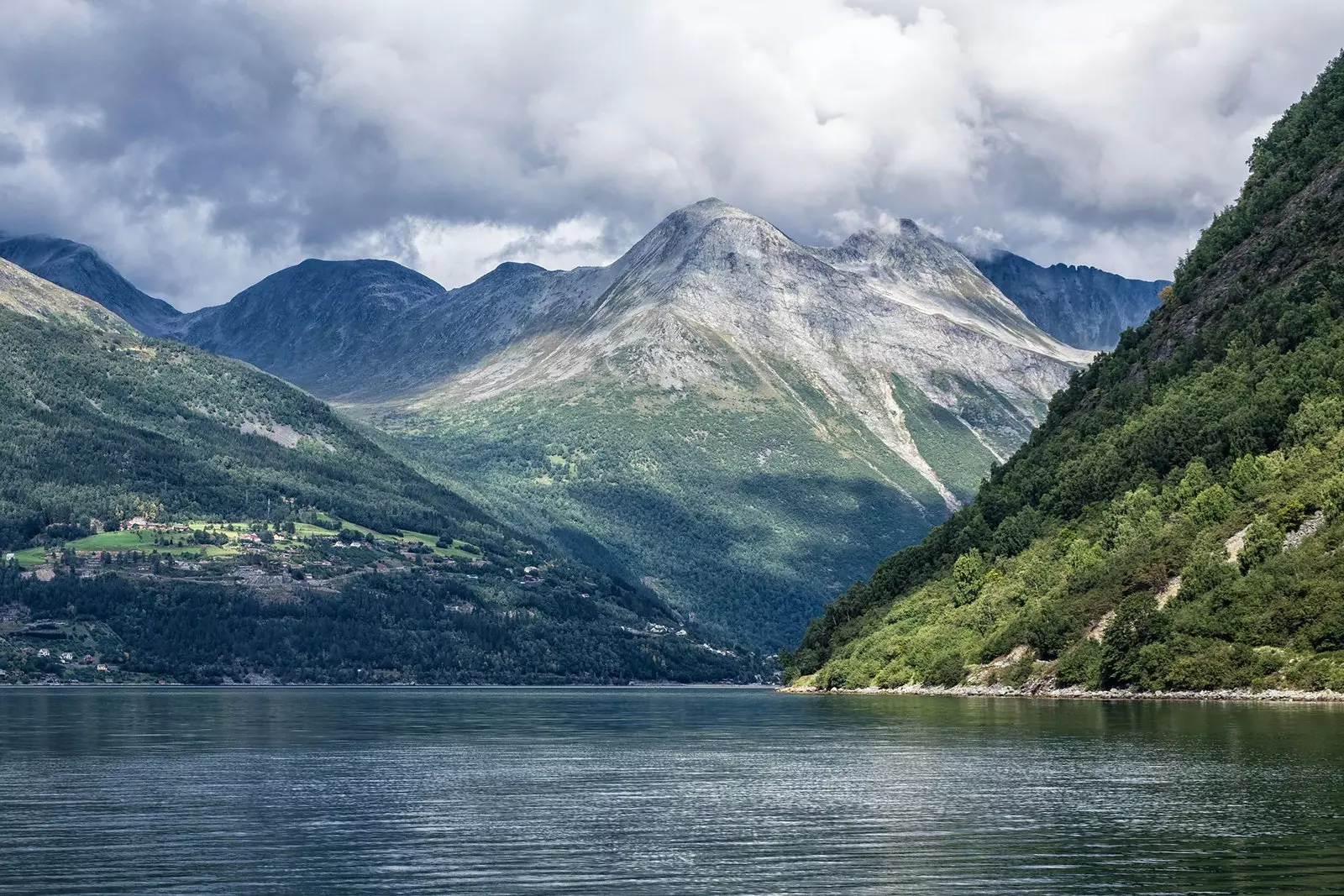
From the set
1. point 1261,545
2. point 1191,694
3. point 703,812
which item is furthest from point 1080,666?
point 703,812

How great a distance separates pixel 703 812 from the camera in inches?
3113

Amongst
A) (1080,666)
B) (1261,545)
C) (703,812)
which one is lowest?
(703,812)

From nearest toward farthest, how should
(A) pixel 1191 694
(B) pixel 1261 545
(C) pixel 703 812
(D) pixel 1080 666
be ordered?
(C) pixel 703 812, (A) pixel 1191 694, (B) pixel 1261 545, (D) pixel 1080 666

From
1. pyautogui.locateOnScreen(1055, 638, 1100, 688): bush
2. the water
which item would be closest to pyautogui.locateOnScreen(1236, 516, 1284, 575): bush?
pyautogui.locateOnScreen(1055, 638, 1100, 688): bush

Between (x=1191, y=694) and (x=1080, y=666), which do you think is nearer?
(x=1191, y=694)

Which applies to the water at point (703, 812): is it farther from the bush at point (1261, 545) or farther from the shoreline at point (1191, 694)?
the bush at point (1261, 545)

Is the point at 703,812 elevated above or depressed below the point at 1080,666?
below

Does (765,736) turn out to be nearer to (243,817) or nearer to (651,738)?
(651,738)

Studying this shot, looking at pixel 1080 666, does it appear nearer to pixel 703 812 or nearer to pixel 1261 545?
pixel 1261 545

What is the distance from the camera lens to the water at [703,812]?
58719 millimetres

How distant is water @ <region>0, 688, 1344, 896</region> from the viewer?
2312 inches

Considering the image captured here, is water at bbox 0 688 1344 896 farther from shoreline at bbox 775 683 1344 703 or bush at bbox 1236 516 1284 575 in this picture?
bush at bbox 1236 516 1284 575

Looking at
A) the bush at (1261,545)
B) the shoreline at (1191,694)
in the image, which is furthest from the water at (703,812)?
the bush at (1261,545)

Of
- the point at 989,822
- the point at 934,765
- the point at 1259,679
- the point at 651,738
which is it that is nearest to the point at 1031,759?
the point at 934,765
